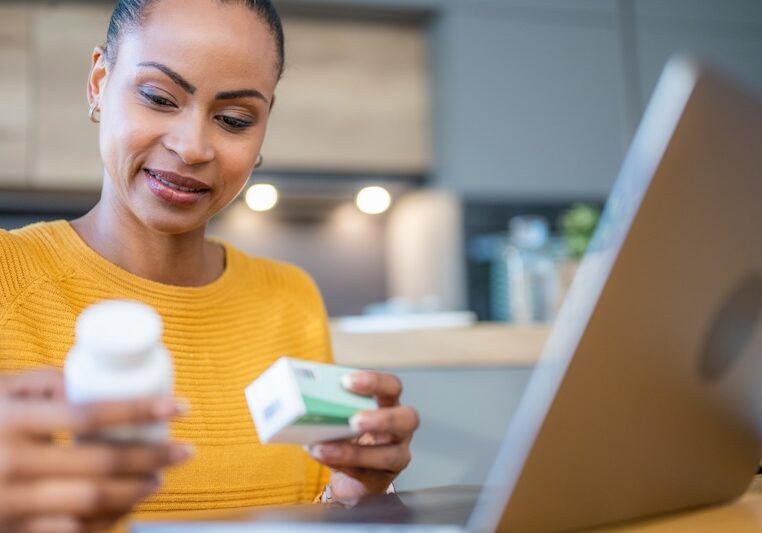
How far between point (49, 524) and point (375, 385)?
256 mm

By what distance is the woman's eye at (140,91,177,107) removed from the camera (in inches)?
34.8

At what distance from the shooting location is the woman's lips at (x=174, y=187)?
918 mm

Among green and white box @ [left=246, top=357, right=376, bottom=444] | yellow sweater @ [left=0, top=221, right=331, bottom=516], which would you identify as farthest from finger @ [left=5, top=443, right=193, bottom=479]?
yellow sweater @ [left=0, top=221, right=331, bottom=516]

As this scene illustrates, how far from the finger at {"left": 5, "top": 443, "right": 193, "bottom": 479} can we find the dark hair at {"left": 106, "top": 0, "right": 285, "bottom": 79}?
648 mm

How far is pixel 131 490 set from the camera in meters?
0.40

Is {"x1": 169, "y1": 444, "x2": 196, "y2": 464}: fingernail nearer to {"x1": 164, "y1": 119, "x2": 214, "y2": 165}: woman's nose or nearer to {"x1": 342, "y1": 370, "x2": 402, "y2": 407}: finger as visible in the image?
{"x1": 342, "y1": 370, "x2": 402, "y2": 407}: finger

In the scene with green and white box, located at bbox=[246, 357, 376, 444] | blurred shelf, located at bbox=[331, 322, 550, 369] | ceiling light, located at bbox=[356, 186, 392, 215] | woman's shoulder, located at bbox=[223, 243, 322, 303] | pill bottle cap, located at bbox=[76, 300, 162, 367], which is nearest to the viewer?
pill bottle cap, located at bbox=[76, 300, 162, 367]

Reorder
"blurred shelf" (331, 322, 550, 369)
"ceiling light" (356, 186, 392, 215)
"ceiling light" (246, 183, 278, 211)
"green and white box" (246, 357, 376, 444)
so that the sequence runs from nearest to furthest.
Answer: "green and white box" (246, 357, 376, 444), "blurred shelf" (331, 322, 550, 369), "ceiling light" (246, 183, 278, 211), "ceiling light" (356, 186, 392, 215)

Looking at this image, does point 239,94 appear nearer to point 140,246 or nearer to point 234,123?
point 234,123

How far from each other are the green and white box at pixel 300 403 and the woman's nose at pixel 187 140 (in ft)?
1.32

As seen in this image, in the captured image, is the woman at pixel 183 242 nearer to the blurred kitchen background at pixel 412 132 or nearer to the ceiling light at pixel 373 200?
the blurred kitchen background at pixel 412 132

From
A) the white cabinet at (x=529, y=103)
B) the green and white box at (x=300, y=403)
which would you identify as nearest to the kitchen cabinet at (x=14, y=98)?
the white cabinet at (x=529, y=103)

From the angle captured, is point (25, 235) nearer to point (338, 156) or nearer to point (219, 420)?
point (219, 420)

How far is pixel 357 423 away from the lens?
0.58 metres
